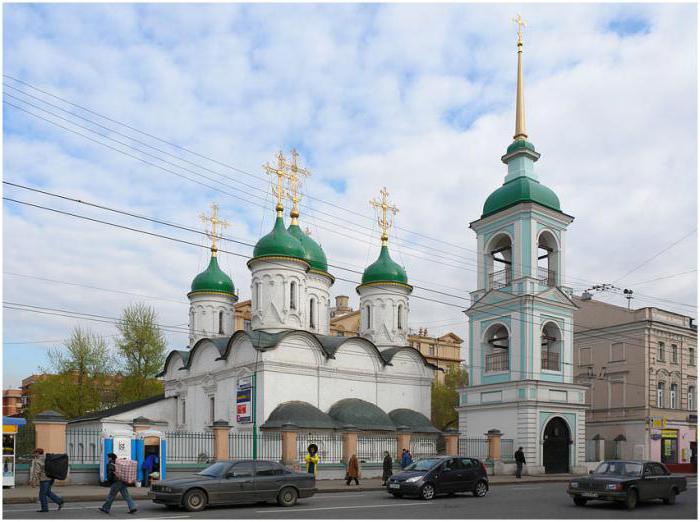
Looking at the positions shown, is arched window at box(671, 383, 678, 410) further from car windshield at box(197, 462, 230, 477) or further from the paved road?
car windshield at box(197, 462, 230, 477)

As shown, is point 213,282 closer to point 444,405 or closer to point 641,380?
point 444,405

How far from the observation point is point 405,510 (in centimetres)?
1523

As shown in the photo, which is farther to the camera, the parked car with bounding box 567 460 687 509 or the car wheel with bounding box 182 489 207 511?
the parked car with bounding box 567 460 687 509

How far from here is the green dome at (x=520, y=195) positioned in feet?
110

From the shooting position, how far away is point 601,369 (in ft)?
138

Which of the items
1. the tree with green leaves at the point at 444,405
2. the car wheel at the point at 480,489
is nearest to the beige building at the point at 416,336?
the tree with green leaves at the point at 444,405

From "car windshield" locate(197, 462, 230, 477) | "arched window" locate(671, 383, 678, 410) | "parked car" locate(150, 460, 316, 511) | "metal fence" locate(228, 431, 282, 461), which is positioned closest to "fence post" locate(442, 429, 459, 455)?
"metal fence" locate(228, 431, 282, 461)

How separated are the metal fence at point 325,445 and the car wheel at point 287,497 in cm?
1169

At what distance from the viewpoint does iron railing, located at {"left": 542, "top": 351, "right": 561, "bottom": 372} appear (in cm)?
3378

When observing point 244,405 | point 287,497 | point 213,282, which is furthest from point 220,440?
point 213,282

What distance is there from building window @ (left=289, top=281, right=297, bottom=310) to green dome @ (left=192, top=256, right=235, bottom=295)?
8625 millimetres

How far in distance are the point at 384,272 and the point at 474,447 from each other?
12662 mm

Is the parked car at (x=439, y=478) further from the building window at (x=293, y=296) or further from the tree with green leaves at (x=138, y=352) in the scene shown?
the tree with green leaves at (x=138, y=352)

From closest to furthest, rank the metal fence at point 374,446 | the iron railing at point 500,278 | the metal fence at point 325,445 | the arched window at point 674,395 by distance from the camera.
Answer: the metal fence at point 325,445, the metal fence at point 374,446, the iron railing at point 500,278, the arched window at point 674,395
